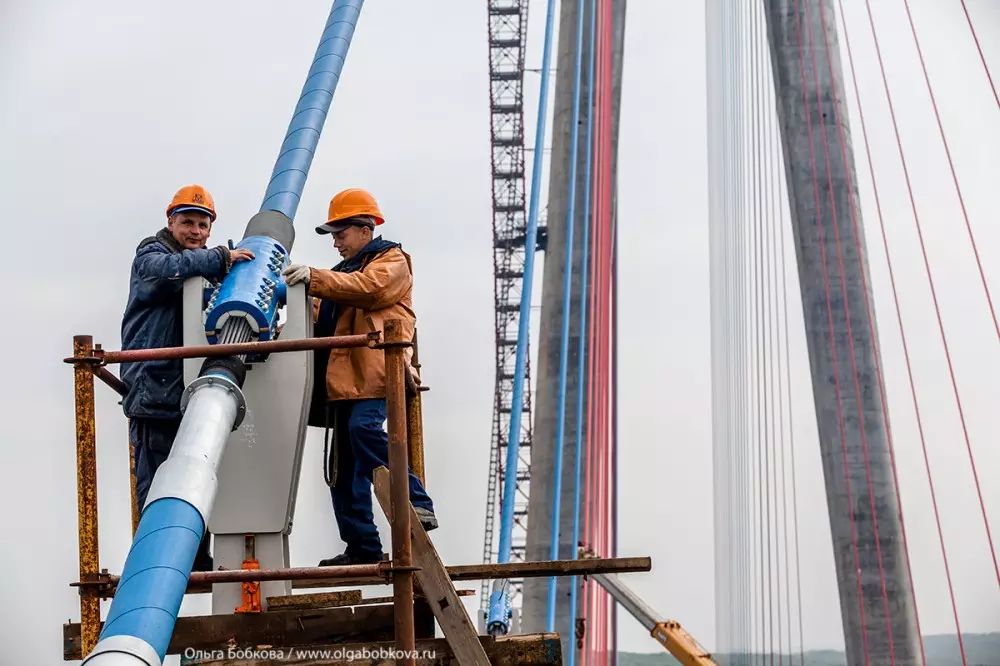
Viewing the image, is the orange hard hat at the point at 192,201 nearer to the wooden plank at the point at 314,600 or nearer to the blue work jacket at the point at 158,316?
the blue work jacket at the point at 158,316

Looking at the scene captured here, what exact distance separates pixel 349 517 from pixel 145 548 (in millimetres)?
2529

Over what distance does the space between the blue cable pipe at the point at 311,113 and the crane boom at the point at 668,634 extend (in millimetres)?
3851

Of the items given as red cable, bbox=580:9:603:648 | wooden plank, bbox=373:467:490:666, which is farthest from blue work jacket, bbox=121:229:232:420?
red cable, bbox=580:9:603:648

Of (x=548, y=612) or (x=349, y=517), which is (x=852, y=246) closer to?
(x=349, y=517)

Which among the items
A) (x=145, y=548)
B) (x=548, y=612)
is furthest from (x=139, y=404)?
(x=548, y=612)

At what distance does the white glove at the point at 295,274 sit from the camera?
5496 millimetres

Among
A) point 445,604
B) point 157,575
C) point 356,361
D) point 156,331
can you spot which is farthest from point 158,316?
point 157,575

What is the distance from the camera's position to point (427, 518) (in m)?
5.56

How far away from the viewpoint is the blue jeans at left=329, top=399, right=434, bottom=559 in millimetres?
5762

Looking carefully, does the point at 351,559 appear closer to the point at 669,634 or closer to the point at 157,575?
the point at 157,575

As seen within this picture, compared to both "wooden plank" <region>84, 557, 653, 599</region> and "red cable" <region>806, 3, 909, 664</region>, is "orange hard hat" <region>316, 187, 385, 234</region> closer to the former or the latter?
"wooden plank" <region>84, 557, 653, 599</region>

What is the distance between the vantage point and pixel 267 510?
536 cm

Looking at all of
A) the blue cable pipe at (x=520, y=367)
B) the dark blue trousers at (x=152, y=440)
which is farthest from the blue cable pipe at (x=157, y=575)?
the blue cable pipe at (x=520, y=367)

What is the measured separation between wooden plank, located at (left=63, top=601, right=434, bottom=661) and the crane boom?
14.6ft
